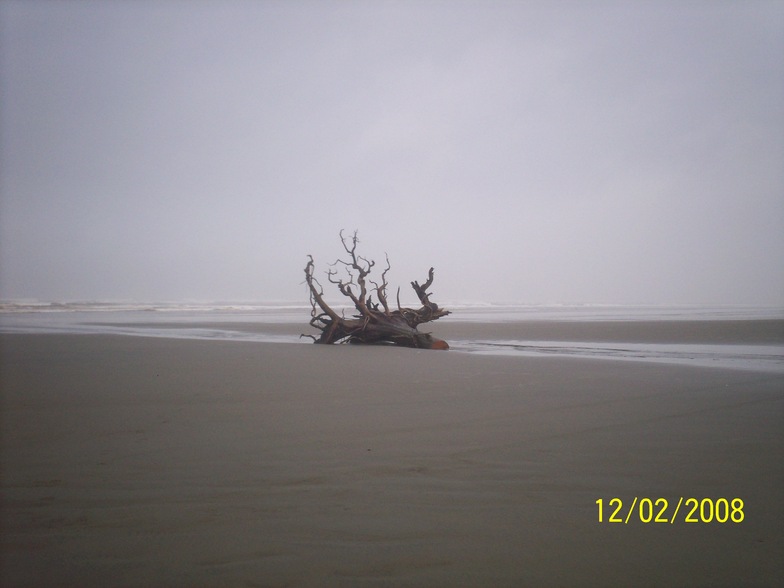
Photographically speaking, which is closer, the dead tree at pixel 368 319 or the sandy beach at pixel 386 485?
the sandy beach at pixel 386 485

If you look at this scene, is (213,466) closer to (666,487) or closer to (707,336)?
(666,487)

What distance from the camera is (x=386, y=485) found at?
2990 mm

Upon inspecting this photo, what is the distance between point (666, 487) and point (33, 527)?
3.38m

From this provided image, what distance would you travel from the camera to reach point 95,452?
3596 millimetres

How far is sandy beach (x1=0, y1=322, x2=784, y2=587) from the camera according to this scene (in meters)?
2.14

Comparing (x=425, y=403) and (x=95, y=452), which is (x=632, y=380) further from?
(x=95, y=452)

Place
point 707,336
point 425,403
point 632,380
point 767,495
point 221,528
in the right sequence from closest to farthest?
point 221,528, point 767,495, point 425,403, point 632,380, point 707,336

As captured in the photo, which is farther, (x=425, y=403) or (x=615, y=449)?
(x=425, y=403)

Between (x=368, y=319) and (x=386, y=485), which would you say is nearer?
(x=386, y=485)

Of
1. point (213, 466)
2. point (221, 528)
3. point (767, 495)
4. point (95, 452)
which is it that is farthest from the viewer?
point (95, 452)

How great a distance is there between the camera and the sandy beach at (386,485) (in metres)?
2.14

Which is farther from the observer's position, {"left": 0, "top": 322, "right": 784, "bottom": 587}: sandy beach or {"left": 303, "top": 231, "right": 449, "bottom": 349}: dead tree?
{"left": 303, "top": 231, "right": 449, "bottom": 349}: dead tree

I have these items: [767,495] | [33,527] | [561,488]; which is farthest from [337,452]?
[767,495]

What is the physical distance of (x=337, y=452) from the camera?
3635 mm
